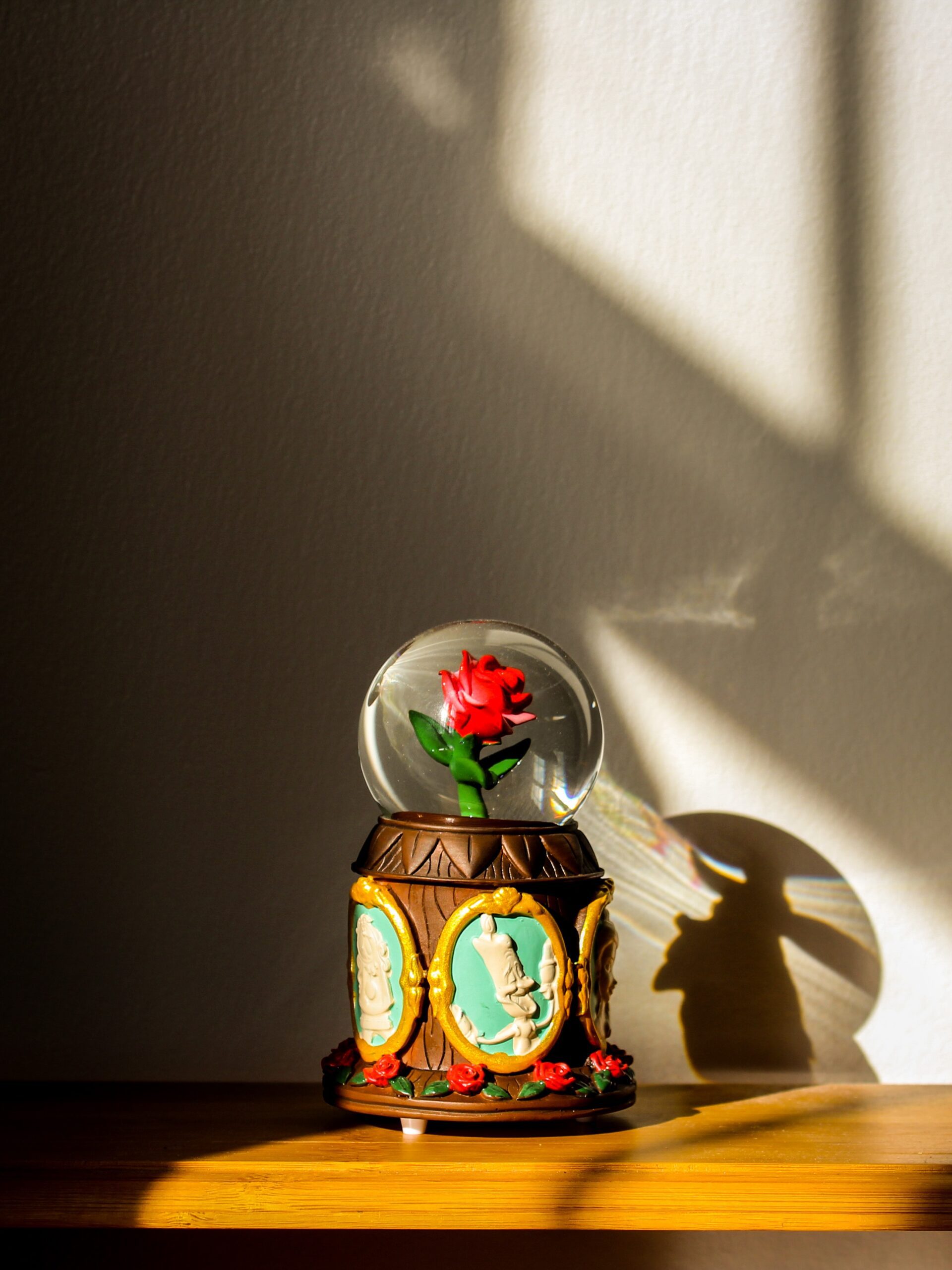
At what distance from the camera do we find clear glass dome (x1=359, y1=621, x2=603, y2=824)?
101 centimetres

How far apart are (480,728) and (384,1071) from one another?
1.02ft

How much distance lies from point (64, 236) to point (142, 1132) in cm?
93

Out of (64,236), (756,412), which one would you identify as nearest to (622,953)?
(756,412)

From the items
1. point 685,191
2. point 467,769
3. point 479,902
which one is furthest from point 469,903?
point 685,191

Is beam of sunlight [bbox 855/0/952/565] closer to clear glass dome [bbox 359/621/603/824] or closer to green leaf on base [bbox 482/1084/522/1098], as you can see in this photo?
clear glass dome [bbox 359/621/603/824]

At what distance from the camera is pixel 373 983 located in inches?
40.9

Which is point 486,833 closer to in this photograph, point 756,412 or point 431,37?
point 756,412

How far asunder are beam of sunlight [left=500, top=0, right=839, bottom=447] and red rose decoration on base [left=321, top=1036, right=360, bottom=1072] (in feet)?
2.64

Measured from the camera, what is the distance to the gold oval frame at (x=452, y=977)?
39.4 inches

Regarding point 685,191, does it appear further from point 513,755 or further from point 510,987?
point 510,987

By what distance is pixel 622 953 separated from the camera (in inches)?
50.5

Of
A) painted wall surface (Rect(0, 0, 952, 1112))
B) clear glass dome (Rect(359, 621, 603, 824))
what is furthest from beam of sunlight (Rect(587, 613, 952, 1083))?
clear glass dome (Rect(359, 621, 603, 824))

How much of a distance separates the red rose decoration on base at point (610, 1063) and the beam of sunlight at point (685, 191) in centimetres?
70

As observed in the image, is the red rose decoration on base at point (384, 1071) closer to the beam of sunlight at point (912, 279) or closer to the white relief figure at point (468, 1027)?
the white relief figure at point (468, 1027)
